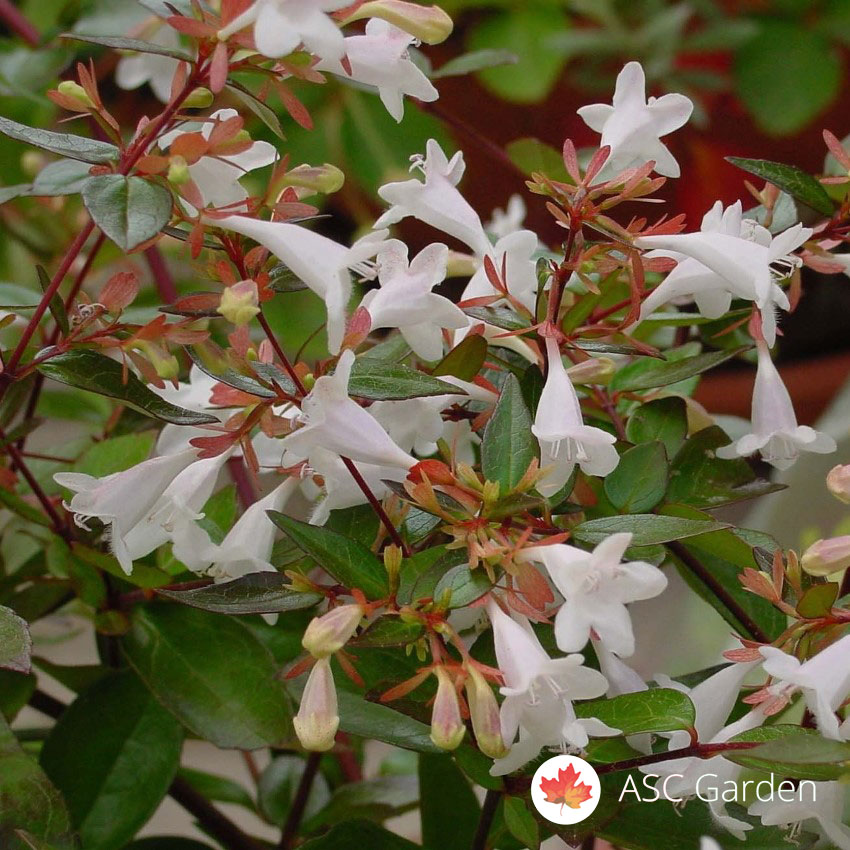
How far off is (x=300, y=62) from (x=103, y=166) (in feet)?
0.27

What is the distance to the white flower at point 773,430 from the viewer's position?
425mm

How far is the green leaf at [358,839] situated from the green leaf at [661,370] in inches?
8.6

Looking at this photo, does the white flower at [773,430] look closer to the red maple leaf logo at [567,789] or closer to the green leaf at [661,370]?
the green leaf at [661,370]

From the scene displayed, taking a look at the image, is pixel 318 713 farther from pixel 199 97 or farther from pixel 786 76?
pixel 786 76

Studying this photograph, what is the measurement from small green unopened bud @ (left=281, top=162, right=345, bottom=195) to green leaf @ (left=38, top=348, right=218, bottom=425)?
0.09 m

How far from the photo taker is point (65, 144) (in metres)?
0.36

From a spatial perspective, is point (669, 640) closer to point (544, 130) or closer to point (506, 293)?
point (506, 293)

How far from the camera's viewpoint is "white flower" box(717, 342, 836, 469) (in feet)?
1.40

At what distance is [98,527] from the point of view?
0.48 meters

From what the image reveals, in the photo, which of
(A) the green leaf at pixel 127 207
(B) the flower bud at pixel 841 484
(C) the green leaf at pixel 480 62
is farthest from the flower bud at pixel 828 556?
(C) the green leaf at pixel 480 62

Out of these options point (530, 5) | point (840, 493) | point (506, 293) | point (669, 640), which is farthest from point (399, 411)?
point (530, 5)

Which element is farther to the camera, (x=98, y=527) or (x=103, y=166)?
(x=98, y=527)

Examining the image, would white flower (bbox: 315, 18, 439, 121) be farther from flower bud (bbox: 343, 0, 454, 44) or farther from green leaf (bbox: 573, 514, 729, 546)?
green leaf (bbox: 573, 514, 729, 546)

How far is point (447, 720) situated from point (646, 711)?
0.26ft
